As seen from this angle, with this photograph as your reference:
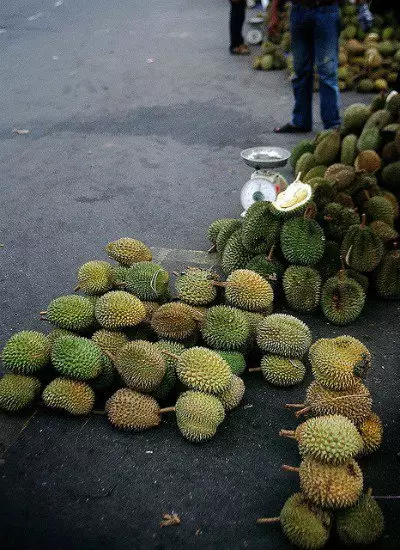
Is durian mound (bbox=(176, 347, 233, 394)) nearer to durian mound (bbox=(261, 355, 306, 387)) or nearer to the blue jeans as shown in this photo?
durian mound (bbox=(261, 355, 306, 387))

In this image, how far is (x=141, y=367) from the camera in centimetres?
222

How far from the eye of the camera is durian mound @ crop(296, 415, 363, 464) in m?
1.79

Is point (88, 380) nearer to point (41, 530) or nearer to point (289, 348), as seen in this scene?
point (41, 530)

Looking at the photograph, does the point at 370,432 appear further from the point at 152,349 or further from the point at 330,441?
the point at 152,349

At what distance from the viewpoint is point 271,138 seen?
558 cm

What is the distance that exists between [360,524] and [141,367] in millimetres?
944

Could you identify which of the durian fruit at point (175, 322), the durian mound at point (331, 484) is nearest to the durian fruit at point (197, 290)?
the durian fruit at point (175, 322)

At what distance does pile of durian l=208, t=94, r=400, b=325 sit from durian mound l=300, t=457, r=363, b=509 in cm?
120

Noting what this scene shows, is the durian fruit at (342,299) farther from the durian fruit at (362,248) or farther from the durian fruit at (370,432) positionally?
the durian fruit at (370,432)

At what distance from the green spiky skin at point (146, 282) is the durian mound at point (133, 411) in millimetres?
510

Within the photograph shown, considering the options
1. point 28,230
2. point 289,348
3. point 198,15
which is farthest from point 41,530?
point 198,15

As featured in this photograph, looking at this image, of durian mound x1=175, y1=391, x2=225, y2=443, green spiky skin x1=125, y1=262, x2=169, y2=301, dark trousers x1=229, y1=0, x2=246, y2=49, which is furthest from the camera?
dark trousers x1=229, y1=0, x2=246, y2=49

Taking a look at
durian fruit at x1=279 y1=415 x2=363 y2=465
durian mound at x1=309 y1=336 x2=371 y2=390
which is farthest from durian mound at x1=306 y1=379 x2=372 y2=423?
durian fruit at x1=279 y1=415 x2=363 y2=465

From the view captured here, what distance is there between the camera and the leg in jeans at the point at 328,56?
4.84m
